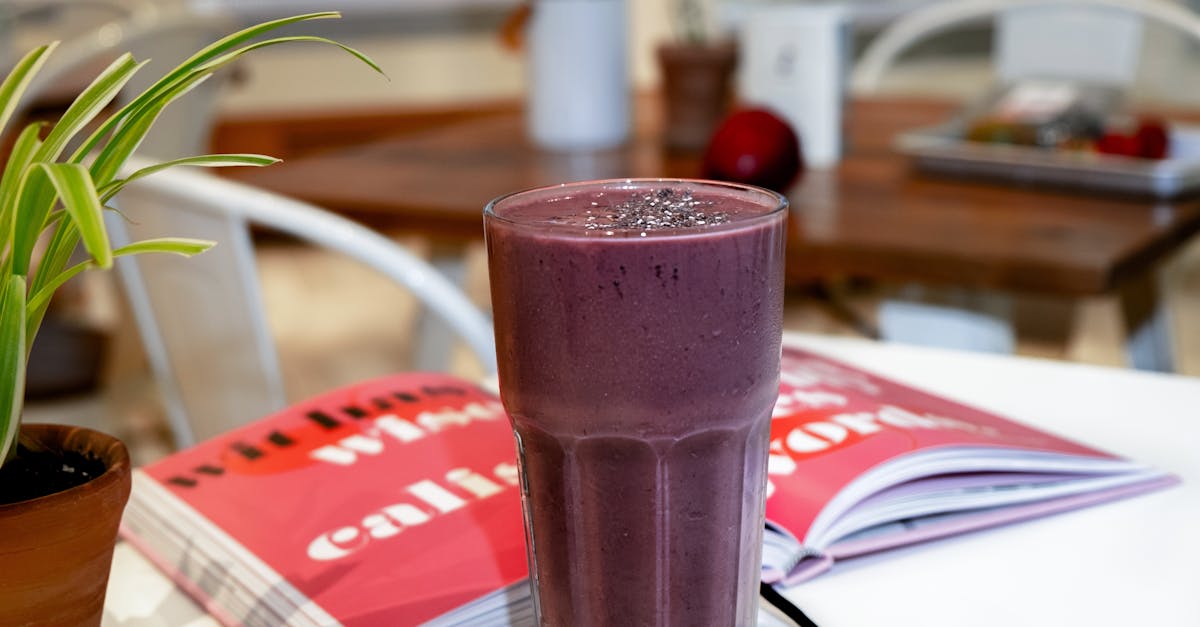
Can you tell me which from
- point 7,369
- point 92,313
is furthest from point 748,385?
point 92,313

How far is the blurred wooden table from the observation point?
0.98 metres

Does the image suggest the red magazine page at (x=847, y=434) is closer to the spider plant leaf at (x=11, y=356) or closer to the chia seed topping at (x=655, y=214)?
the chia seed topping at (x=655, y=214)

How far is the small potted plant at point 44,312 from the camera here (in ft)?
1.22

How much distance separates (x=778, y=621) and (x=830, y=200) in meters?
0.76

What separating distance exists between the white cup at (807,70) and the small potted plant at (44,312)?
42.1 inches

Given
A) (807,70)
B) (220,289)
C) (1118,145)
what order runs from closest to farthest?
(220,289) < (1118,145) < (807,70)

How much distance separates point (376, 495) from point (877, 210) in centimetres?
73

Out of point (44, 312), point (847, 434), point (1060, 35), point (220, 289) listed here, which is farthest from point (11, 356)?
point (1060, 35)

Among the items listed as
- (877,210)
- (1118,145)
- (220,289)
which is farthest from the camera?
(1118,145)

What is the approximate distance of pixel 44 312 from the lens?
40 cm

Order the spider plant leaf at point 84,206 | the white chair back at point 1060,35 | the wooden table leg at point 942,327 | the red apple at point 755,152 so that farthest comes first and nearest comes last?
1. the white chair back at point 1060,35
2. the wooden table leg at point 942,327
3. the red apple at point 755,152
4. the spider plant leaf at point 84,206

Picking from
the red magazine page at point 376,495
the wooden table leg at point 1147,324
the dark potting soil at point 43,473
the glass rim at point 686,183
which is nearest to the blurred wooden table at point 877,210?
the wooden table leg at point 1147,324

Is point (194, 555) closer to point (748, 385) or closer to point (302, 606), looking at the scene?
point (302, 606)

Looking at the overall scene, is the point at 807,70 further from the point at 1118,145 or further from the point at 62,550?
the point at 62,550
